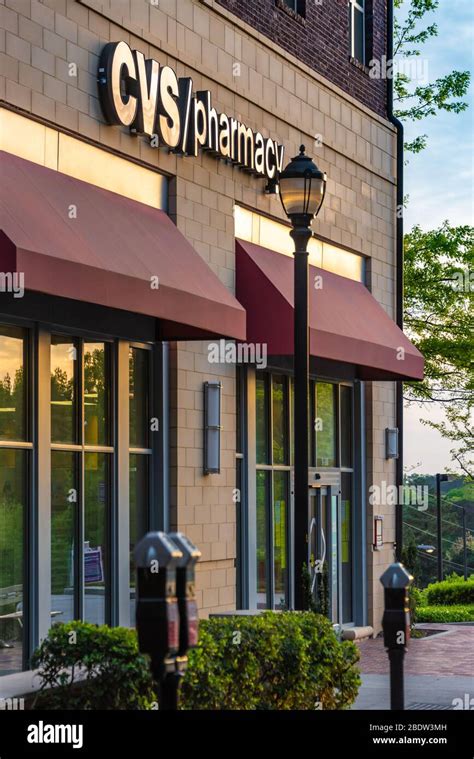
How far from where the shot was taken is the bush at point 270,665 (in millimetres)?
9758

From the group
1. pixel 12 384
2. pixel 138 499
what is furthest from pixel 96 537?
pixel 12 384

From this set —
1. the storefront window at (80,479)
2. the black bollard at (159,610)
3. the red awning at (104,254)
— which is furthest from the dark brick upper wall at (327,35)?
the black bollard at (159,610)

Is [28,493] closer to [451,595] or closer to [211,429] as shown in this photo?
[211,429]

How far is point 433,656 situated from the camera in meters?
17.8

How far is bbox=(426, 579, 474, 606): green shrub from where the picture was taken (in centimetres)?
3117

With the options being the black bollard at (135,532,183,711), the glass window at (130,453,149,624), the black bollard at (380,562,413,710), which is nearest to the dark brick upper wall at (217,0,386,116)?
the glass window at (130,453,149,624)

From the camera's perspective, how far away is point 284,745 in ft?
31.4

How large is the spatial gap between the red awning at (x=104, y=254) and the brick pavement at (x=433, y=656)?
514 cm

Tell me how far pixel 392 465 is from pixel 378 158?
16.7ft

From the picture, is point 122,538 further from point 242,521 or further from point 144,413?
point 242,521

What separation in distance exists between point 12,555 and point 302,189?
4517 mm

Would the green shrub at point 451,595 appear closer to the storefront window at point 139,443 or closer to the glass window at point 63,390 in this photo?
the storefront window at point 139,443

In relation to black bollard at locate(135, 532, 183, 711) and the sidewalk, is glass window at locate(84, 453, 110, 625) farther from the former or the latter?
black bollard at locate(135, 532, 183, 711)

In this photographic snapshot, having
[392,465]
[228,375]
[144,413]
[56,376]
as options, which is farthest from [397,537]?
[56,376]
